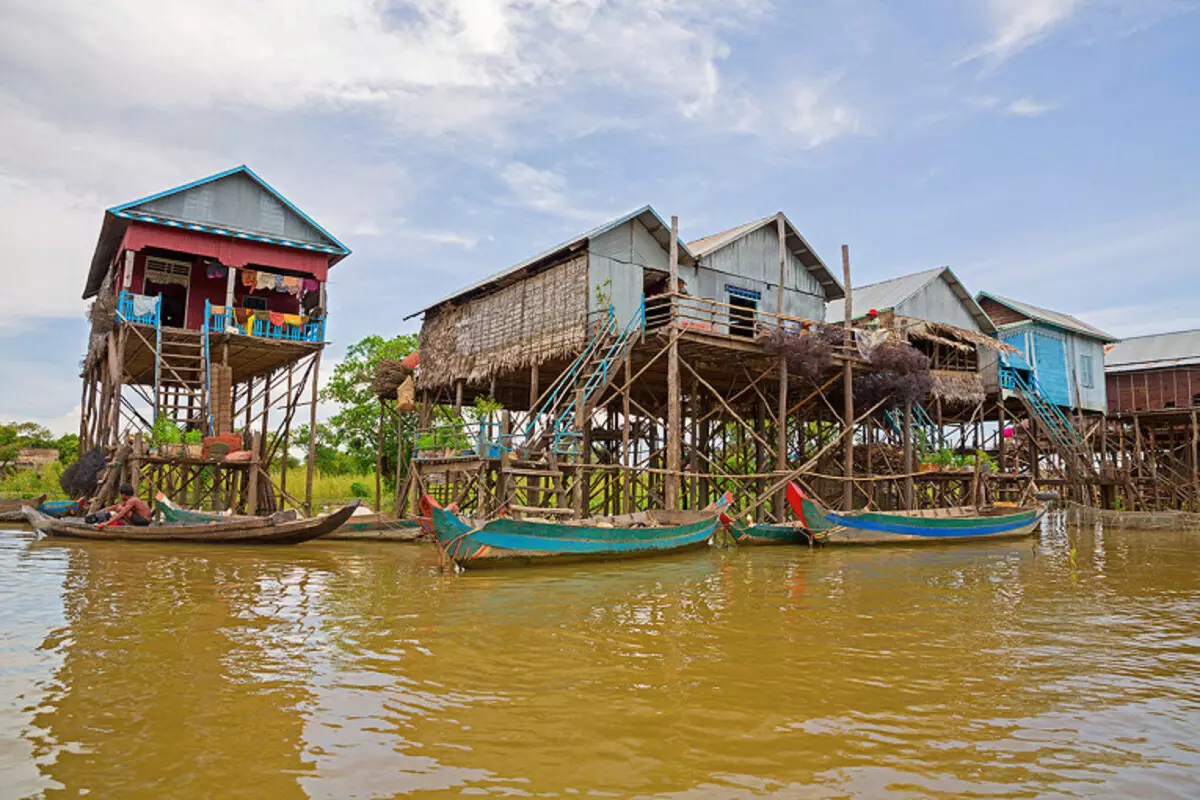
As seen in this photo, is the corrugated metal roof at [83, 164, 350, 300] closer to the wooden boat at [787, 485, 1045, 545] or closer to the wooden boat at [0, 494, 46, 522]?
the wooden boat at [0, 494, 46, 522]

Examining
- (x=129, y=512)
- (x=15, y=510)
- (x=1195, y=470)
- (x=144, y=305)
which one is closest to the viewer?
(x=129, y=512)

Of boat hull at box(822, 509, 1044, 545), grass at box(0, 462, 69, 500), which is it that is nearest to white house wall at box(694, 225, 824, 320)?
boat hull at box(822, 509, 1044, 545)

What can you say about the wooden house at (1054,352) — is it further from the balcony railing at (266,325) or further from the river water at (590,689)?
the balcony railing at (266,325)

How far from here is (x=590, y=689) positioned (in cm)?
557

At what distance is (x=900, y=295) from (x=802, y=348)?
25.4 ft

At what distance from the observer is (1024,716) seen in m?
5.07

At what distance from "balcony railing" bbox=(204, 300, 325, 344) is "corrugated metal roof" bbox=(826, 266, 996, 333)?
561 inches

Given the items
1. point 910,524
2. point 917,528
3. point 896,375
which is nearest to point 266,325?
point 896,375

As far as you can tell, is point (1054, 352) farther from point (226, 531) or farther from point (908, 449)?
point (226, 531)

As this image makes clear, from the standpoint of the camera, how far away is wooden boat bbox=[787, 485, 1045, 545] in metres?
16.6

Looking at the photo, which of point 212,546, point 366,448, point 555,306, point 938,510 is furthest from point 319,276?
point 938,510

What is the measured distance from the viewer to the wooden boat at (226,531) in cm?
1523

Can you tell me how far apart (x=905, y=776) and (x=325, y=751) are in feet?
9.64

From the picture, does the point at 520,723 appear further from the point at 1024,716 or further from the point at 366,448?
the point at 366,448
